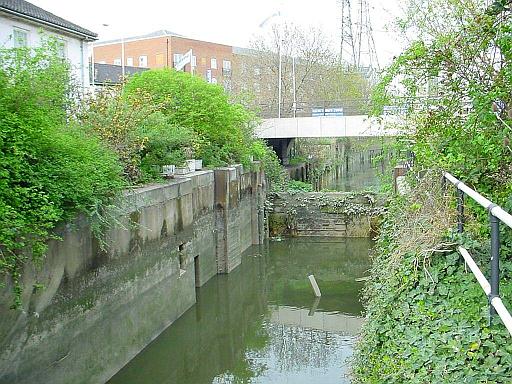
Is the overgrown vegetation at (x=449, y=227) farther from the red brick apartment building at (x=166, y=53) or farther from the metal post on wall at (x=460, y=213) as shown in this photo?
the red brick apartment building at (x=166, y=53)

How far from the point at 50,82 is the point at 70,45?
1382 cm

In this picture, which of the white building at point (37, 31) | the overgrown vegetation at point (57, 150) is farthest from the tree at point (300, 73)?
the overgrown vegetation at point (57, 150)

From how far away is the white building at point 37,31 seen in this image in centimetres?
1886

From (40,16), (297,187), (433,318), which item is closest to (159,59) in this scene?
(297,187)

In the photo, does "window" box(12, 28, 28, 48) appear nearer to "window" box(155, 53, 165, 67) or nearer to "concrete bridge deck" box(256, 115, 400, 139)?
"concrete bridge deck" box(256, 115, 400, 139)

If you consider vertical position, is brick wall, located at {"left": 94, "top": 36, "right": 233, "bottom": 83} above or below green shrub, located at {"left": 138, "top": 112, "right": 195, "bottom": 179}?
above

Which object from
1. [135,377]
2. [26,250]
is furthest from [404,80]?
[135,377]

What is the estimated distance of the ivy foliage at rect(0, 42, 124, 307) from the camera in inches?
286

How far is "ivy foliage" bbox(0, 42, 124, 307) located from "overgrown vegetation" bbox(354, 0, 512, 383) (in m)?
4.21

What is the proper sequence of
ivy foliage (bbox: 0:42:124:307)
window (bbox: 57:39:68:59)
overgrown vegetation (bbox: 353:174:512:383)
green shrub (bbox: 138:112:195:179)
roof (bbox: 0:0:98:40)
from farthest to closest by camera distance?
roof (bbox: 0:0:98:40) → green shrub (bbox: 138:112:195:179) → window (bbox: 57:39:68:59) → ivy foliage (bbox: 0:42:124:307) → overgrown vegetation (bbox: 353:174:512:383)

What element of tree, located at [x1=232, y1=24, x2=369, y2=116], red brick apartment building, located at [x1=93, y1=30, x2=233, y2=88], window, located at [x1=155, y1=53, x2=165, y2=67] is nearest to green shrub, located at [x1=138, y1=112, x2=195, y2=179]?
tree, located at [x1=232, y1=24, x2=369, y2=116]

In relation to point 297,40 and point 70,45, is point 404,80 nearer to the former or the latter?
point 70,45

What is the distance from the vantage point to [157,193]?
1278cm

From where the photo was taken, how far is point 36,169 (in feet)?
26.5
